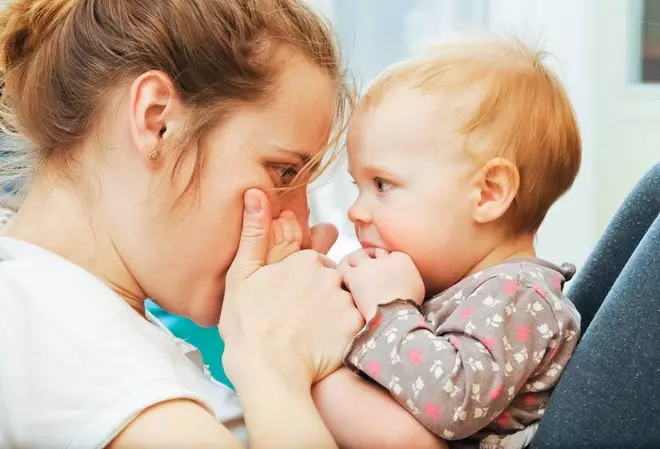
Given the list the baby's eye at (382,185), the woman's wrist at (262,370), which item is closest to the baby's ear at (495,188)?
the baby's eye at (382,185)

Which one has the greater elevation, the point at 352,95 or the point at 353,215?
the point at 352,95

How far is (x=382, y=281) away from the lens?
1.03m

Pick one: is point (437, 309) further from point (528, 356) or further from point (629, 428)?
point (629, 428)

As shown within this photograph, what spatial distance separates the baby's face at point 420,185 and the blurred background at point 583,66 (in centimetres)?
180

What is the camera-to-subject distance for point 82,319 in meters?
0.85

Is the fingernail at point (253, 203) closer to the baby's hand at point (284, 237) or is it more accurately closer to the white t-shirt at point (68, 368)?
the baby's hand at point (284, 237)

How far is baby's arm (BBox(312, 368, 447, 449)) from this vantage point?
905 mm

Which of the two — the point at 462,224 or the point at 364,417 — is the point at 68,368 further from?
the point at 462,224

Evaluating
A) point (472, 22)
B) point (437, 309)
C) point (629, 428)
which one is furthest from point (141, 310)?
point (472, 22)

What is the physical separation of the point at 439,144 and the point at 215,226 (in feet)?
1.04

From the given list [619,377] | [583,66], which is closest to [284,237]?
[619,377]

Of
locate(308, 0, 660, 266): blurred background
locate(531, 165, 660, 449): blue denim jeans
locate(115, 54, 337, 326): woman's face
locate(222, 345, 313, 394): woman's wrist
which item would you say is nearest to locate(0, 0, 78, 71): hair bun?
locate(115, 54, 337, 326): woman's face

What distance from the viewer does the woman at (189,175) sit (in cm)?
98

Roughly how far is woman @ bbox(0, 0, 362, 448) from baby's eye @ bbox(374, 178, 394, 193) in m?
0.10
